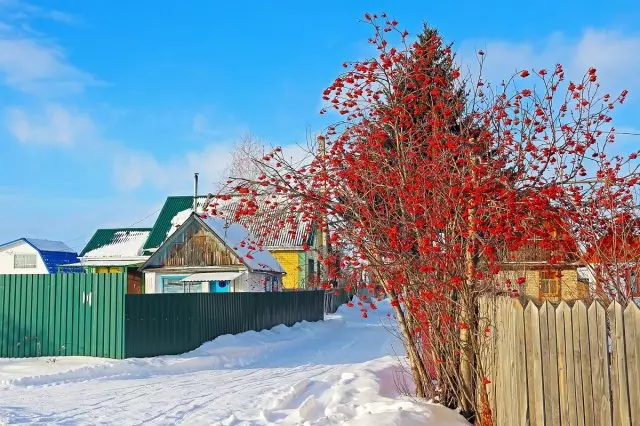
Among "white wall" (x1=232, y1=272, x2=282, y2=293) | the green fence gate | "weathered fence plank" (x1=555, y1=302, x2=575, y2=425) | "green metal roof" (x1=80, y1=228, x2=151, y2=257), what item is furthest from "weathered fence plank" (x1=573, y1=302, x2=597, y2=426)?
"green metal roof" (x1=80, y1=228, x2=151, y2=257)

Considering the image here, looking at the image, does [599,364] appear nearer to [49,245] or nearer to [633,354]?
[633,354]

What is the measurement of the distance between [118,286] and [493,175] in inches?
424

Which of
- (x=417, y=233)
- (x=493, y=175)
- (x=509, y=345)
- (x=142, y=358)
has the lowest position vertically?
(x=142, y=358)

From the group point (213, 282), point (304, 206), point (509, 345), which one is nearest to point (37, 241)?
point (213, 282)

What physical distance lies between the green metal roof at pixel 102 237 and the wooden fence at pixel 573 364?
40.7 meters

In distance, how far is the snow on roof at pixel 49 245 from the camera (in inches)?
1833

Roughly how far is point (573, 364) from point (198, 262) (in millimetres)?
25855

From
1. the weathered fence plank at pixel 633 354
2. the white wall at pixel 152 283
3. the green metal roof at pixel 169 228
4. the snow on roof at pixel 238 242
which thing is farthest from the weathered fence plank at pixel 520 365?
the green metal roof at pixel 169 228

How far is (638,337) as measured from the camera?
5.75 metres

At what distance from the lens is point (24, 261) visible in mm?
46250

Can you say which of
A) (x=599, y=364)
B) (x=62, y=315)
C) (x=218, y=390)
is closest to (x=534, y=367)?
(x=599, y=364)

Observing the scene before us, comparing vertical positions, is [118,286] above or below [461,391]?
above

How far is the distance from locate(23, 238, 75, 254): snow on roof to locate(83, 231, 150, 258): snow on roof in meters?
5.75

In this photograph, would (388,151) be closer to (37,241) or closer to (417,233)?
(417,233)
